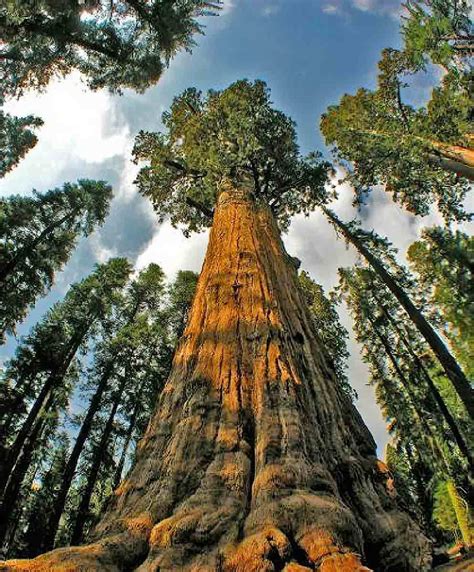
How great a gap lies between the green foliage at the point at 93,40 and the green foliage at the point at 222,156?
2300 millimetres

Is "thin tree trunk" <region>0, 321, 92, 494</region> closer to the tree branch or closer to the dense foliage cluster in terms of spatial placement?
the dense foliage cluster

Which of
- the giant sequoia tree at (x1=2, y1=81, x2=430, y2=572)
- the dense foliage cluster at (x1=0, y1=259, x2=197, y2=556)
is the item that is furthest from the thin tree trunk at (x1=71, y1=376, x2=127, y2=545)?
the giant sequoia tree at (x1=2, y1=81, x2=430, y2=572)

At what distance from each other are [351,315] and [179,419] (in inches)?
736

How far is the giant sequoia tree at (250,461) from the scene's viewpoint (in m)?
2.36

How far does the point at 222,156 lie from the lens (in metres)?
11.4

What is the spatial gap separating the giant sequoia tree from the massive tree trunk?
11mm

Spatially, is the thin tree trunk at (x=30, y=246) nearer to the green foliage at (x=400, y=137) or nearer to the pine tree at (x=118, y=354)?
the pine tree at (x=118, y=354)

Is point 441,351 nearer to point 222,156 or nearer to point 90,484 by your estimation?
point 222,156

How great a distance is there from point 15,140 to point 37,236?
4.14m

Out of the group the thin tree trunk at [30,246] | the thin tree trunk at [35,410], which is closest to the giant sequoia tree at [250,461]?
the thin tree trunk at [30,246]

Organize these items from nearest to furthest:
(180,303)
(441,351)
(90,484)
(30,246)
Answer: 1. (441,351)
2. (90,484)
3. (30,246)
4. (180,303)

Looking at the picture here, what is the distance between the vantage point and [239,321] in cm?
476

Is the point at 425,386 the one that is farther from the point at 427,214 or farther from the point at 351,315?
the point at 427,214

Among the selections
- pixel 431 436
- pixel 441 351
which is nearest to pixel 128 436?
pixel 431 436
